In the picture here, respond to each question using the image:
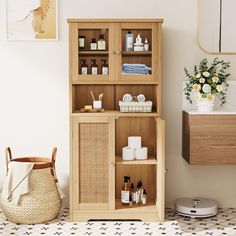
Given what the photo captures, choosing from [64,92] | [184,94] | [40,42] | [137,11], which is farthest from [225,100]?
[40,42]

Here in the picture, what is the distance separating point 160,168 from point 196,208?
0.49m

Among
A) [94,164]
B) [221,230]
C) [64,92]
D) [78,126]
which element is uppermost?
[64,92]

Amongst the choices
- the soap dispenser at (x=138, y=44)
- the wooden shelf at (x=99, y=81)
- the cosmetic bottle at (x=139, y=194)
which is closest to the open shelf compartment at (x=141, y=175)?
the cosmetic bottle at (x=139, y=194)

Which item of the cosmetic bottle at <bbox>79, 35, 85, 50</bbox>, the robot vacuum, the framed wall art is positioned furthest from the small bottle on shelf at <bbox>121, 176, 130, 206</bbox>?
the framed wall art

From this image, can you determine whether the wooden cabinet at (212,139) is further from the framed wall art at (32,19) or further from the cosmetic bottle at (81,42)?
the framed wall art at (32,19)

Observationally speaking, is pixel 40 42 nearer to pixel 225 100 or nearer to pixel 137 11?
pixel 137 11

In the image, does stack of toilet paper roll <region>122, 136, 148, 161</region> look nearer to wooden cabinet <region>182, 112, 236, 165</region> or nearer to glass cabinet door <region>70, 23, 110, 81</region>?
wooden cabinet <region>182, 112, 236, 165</region>

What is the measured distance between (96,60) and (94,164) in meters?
0.84

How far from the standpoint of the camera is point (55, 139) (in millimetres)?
4480

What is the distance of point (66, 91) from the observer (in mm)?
4441

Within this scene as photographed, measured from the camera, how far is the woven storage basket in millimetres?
3980

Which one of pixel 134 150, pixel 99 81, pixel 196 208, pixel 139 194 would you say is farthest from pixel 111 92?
pixel 196 208

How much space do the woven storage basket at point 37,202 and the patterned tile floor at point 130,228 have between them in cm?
6

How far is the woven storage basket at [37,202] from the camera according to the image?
3.98 metres
